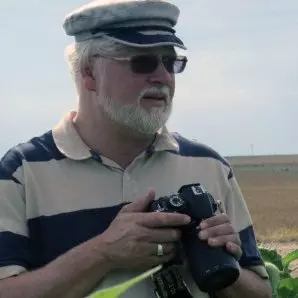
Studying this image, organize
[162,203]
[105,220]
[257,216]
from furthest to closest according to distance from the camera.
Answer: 1. [257,216]
2. [105,220]
3. [162,203]

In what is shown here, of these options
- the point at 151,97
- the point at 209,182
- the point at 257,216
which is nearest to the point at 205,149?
the point at 209,182

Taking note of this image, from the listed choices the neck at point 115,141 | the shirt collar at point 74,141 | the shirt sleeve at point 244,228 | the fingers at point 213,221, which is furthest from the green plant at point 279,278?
the fingers at point 213,221

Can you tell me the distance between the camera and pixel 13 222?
3018 millimetres

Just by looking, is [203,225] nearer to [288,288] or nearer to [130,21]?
[130,21]

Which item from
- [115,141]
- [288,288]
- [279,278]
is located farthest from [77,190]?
[288,288]

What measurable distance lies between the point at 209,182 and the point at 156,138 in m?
0.26

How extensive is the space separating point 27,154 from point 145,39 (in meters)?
0.57

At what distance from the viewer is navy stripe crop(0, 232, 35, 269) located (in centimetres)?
297

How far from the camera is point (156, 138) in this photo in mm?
3324

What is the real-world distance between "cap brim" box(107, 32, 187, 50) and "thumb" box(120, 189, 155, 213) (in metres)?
0.59

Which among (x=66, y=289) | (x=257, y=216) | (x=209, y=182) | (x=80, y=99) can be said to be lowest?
(x=257, y=216)

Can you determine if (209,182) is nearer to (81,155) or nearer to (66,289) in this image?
(81,155)

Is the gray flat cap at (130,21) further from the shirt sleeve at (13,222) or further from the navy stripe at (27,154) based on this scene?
the shirt sleeve at (13,222)

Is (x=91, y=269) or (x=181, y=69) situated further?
(x=181, y=69)
